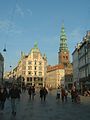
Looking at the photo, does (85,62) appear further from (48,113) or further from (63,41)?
(63,41)

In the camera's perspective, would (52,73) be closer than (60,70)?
No

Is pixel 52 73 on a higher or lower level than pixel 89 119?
higher

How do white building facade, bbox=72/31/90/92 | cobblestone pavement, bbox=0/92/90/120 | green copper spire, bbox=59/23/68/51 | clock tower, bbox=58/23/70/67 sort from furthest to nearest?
1. clock tower, bbox=58/23/70/67
2. green copper spire, bbox=59/23/68/51
3. white building facade, bbox=72/31/90/92
4. cobblestone pavement, bbox=0/92/90/120

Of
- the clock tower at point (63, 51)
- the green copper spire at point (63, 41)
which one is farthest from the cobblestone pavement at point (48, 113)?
the green copper spire at point (63, 41)

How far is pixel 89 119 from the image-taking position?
14.4 m

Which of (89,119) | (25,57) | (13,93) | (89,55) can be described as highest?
(25,57)

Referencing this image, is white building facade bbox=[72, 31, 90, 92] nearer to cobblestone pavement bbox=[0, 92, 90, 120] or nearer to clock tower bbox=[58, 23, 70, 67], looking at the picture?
cobblestone pavement bbox=[0, 92, 90, 120]

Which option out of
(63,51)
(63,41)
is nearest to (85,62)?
(63,41)

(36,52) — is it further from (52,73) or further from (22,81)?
(52,73)

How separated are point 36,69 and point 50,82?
3237 centimetres

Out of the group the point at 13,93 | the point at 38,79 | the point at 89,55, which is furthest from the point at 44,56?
the point at 13,93

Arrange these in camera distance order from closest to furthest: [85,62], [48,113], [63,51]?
[48,113] < [85,62] < [63,51]

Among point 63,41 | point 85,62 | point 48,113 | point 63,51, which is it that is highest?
point 63,41

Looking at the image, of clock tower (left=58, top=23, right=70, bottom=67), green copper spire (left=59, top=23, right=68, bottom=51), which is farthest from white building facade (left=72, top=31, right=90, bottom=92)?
clock tower (left=58, top=23, right=70, bottom=67)
